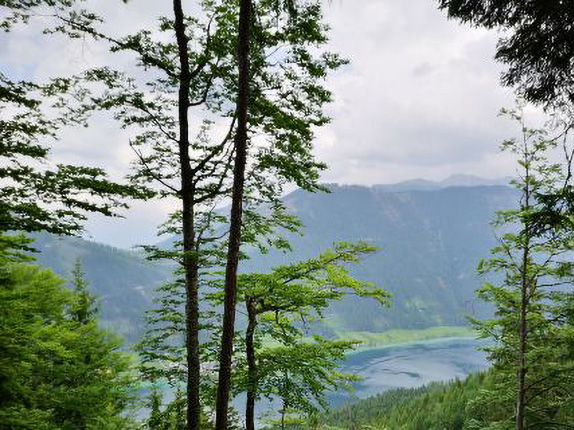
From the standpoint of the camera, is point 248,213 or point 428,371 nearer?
point 248,213

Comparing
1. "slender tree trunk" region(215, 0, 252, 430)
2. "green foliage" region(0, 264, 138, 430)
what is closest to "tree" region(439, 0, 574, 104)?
"slender tree trunk" region(215, 0, 252, 430)

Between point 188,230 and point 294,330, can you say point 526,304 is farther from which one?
point 188,230

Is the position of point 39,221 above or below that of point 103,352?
above

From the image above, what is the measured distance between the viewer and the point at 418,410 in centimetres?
6869

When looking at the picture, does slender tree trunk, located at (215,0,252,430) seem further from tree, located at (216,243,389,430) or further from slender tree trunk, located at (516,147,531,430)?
slender tree trunk, located at (516,147,531,430)

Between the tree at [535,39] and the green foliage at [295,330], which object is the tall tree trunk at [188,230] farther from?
the tree at [535,39]

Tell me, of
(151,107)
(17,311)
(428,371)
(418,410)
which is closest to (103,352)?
(17,311)

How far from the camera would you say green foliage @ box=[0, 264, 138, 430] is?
12.3 metres

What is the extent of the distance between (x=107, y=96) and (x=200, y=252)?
4551mm

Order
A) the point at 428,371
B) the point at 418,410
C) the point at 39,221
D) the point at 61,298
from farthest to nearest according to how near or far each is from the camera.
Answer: the point at 428,371 → the point at 418,410 → the point at 61,298 → the point at 39,221

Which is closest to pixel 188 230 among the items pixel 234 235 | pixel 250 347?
pixel 234 235

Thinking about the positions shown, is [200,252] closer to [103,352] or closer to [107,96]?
[107,96]

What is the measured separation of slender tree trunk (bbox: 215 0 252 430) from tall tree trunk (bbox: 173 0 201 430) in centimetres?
183

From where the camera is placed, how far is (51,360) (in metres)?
17.7
